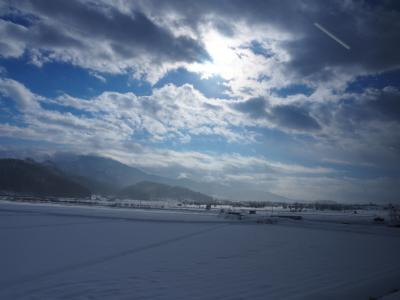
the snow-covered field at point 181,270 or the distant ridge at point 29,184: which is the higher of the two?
the distant ridge at point 29,184

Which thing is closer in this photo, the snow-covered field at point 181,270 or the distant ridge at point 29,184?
the snow-covered field at point 181,270

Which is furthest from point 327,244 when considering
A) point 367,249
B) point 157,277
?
point 157,277

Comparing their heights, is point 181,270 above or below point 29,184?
below

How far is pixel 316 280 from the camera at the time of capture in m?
14.6

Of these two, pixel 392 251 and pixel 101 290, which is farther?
pixel 392 251

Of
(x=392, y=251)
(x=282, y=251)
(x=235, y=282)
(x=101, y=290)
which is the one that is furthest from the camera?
(x=392, y=251)

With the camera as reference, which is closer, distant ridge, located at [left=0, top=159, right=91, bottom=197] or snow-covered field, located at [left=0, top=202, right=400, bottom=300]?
snow-covered field, located at [left=0, top=202, right=400, bottom=300]

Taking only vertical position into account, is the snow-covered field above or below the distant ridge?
below

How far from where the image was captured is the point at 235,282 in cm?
1352

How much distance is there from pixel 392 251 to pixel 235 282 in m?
19.0

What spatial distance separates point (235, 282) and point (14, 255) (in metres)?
11.5

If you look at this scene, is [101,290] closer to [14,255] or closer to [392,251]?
[14,255]

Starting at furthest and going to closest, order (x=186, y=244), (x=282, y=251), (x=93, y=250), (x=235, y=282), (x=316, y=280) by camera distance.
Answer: (x=186, y=244) < (x=282, y=251) < (x=93, y=250) < (x=316, y=280) < (x=235, y=282)

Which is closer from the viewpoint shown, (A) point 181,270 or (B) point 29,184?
(A) point 181,270
